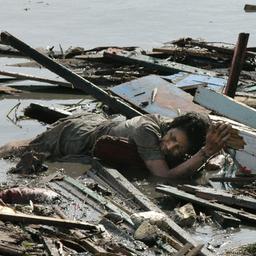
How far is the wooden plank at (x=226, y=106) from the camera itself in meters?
10.3

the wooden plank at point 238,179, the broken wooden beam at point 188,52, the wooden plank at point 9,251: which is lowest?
the broken wooden beam at point 188,52

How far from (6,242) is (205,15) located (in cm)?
1782

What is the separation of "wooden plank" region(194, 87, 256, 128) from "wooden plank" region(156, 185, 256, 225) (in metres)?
1.66

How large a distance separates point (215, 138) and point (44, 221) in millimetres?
2790

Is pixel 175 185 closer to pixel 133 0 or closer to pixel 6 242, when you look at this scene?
pixel 6 242

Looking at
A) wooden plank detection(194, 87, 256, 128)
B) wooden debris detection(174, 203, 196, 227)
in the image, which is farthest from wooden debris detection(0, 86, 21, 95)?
wooden debris detection(174, 203, 196, 227)

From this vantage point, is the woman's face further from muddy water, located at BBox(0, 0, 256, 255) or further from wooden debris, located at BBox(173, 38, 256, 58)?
wooden debris, located at BBox(173, 38, 256, 58)

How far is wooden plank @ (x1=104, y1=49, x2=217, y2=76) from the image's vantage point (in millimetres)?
15719

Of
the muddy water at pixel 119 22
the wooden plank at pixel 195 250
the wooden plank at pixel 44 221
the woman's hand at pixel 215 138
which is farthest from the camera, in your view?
the muddy water at pixel 119 22

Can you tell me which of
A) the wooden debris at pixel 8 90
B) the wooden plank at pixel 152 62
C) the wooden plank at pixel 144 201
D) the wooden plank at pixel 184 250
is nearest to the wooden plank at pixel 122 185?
the wooden plank at pixel 144 201

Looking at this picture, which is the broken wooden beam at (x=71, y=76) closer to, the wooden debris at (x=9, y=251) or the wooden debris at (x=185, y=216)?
the wooden debris at (x=185, y=216)

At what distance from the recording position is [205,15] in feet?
79.4

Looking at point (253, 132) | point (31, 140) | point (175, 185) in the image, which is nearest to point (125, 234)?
point (175, 185)

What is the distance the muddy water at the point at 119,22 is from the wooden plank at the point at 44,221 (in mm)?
8225
